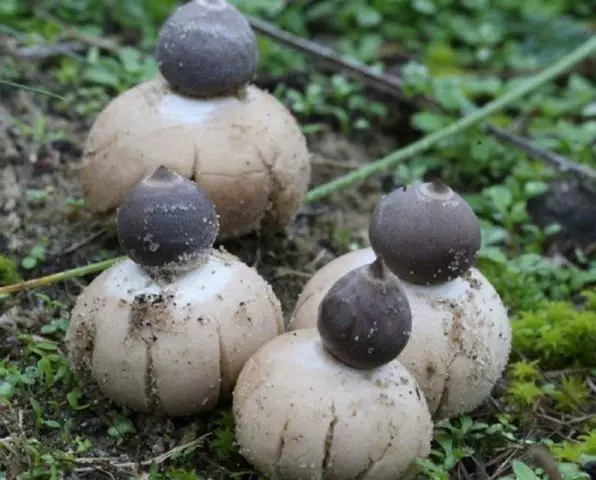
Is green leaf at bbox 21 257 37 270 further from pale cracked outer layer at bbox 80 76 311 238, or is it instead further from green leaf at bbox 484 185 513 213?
green leaf at bbox 484 185 513 213

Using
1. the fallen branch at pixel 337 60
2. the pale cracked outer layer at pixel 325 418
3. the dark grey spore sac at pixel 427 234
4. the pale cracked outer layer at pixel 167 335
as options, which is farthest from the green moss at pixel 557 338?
the fallen branch at pixel 337 60

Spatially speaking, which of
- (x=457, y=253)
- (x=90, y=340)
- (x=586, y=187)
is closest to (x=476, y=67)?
(x=586, y=187)

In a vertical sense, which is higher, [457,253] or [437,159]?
[457,253]

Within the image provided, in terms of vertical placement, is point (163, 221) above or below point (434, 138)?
above

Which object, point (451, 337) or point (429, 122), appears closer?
point (451, 337)

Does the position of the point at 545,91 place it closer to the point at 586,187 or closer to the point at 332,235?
the point at 586,187

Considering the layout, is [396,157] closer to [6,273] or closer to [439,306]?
[439,306]

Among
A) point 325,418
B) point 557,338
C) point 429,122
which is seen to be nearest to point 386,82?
point 429,122
